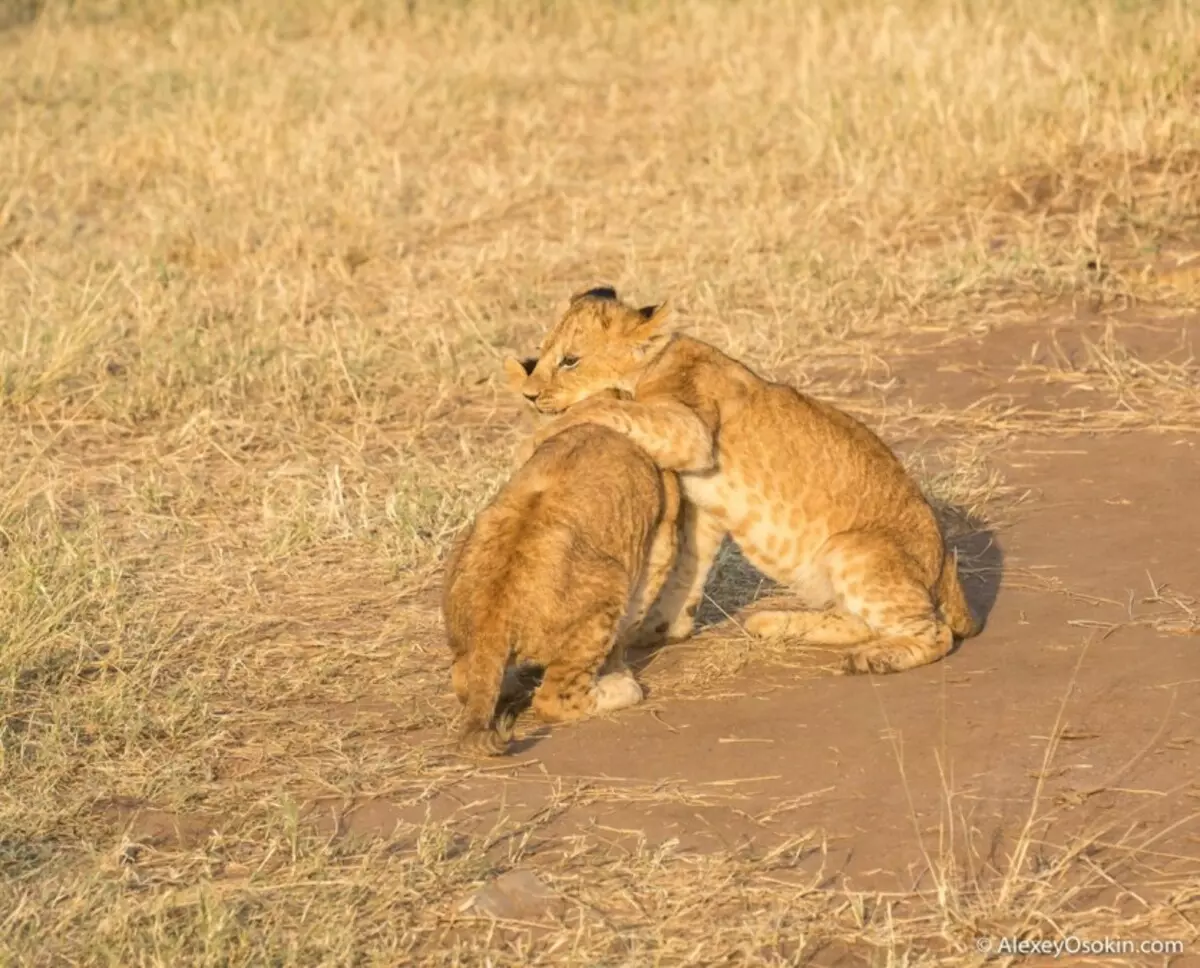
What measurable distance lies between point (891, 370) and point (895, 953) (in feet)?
15.0

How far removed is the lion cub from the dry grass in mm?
268

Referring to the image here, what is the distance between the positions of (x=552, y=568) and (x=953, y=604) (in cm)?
121

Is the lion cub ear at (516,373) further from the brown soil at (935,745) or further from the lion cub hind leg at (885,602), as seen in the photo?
the lion cub hind leg at (885,602)

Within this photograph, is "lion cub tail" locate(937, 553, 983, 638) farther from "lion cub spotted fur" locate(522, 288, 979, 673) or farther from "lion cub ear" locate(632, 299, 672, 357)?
"lion cub ear" locate(632, 299, 672, 357)

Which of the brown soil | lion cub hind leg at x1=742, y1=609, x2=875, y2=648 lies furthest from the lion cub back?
lion cub hind leg at x1=742, y1=609, x2=875, y2=648

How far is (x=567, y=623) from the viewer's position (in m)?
5.08

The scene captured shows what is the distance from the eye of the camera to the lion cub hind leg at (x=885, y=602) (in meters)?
5.44

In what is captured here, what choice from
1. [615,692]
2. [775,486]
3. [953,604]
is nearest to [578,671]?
[615,692]

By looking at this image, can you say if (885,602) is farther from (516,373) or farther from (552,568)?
(516,373)

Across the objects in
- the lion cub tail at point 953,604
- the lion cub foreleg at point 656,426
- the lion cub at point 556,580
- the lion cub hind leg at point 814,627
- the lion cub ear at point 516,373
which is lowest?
the lion cub hind leg at point 814,627

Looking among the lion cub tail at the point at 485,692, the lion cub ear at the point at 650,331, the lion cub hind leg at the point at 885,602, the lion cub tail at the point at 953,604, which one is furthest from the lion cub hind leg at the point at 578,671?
the lion cub tail at the point at 953,604

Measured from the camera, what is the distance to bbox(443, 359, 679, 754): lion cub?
4.97 meters

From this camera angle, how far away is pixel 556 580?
5.05 metres

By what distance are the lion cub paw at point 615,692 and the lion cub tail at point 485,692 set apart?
283mm
